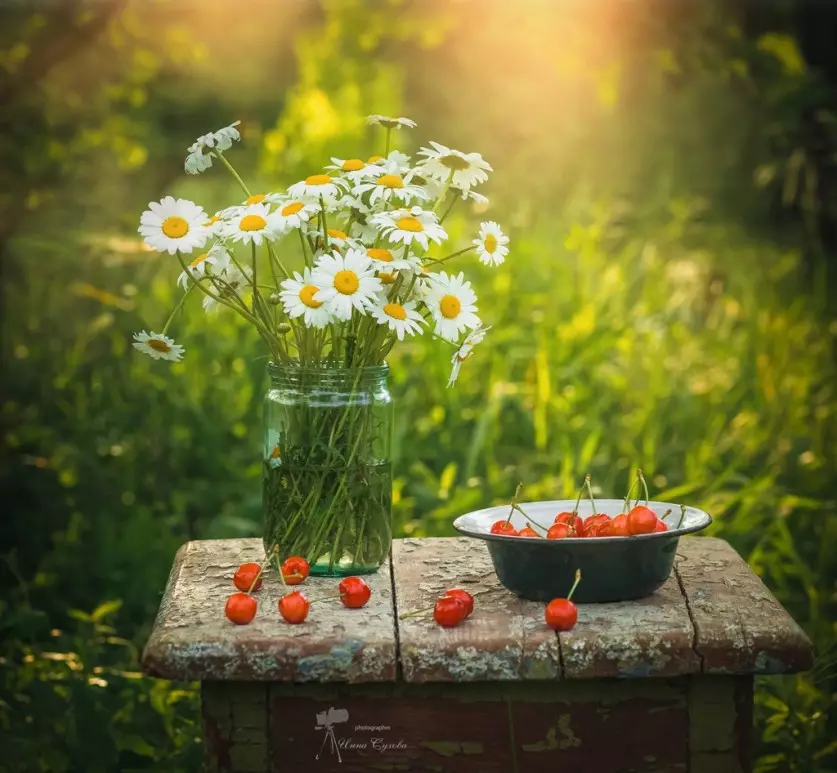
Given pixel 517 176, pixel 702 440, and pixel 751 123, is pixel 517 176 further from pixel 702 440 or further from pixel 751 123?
pixel 702 440

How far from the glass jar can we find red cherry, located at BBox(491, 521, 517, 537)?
0.20 m

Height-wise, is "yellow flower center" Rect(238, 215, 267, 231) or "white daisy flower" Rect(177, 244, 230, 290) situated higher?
"yellow flower center" Rect(238, 215, 267, 231)

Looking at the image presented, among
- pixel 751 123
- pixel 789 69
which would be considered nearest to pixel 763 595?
pixel 789 69

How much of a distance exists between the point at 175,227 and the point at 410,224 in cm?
35

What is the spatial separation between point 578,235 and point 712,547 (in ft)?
7.36

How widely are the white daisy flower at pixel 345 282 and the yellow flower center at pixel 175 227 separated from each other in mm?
215

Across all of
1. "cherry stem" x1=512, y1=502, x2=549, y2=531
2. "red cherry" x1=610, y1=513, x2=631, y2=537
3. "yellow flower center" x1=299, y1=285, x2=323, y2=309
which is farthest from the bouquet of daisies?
"red cherry" x1=610, y1=513, x2=631, y2=537

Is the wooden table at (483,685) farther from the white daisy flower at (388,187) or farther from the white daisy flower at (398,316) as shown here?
the white daisy flower at (388,187)

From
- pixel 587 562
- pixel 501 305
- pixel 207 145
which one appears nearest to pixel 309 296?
pixel 207 145

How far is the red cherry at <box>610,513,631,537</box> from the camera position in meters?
1.82

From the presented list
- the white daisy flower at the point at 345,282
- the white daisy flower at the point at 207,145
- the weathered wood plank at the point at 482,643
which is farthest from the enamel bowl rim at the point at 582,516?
the white daisy flower at the point at 207,145

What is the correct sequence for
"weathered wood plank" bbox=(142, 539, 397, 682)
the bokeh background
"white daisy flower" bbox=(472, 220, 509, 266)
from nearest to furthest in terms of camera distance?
1. "weathered wood plank" bbox=(142, 539, 397, 682)
2. "white daisy flower" bbox=(472, 220, 509, 266)
3. the bokeh background

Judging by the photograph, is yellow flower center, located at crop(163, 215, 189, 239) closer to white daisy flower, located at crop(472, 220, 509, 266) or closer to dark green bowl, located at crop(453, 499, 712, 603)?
white daisy flower, located at crop(472, 220, 509, 266)

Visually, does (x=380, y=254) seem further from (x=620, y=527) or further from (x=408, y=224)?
(x=620, y=527)
